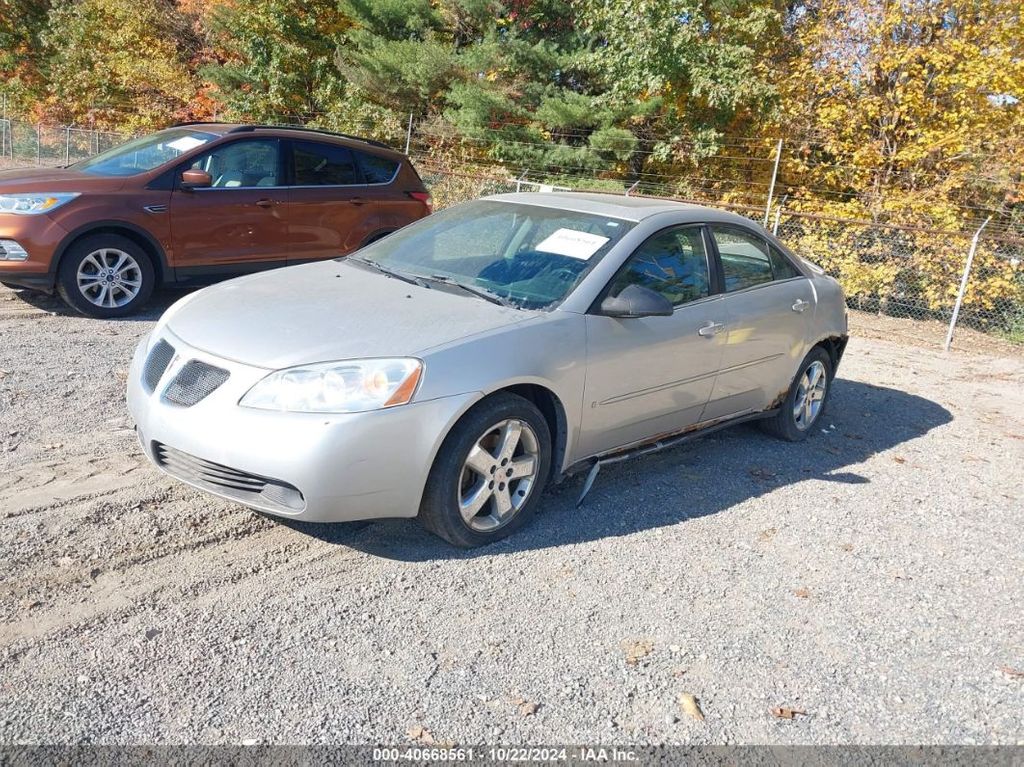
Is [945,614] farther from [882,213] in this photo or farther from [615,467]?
[882,213]

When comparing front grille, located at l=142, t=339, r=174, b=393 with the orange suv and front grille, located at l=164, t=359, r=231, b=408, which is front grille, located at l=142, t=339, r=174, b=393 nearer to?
front grille, located at l=164, t=359, r=231, b=408

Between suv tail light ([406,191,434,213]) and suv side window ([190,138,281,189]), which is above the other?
suv side window ([190,138,281,189])

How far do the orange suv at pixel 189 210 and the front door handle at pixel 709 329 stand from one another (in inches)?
187

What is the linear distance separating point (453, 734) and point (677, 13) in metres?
16.2

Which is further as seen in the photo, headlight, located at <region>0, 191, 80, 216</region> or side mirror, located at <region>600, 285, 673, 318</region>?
headlight, located at <region>0, 191, 80, 216</region>

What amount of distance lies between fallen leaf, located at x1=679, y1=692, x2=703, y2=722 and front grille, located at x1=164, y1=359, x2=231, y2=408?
2.24m

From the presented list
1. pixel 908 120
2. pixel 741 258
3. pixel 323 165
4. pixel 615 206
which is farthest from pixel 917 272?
pixel 615 206

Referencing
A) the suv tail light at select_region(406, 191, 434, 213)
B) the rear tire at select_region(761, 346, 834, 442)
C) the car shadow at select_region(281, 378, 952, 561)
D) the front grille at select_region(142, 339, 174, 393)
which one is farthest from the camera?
the suv tail light at select_region(406, 191, 434, 213)

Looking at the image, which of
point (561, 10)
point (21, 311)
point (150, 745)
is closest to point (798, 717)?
point (150, 745)

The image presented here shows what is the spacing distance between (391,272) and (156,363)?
1420mm

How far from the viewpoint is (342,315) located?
4.09 m

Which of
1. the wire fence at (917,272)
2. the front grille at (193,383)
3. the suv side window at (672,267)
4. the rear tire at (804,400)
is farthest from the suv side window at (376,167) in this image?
the front grille at (193,383)

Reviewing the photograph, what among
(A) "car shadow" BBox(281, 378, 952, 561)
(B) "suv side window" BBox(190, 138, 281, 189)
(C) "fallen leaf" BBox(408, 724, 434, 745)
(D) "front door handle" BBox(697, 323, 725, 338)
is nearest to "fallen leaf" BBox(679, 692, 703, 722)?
(C) "fallen leaf" BBox(408, 724, 434, 745)

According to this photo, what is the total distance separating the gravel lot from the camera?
291 centimetres
